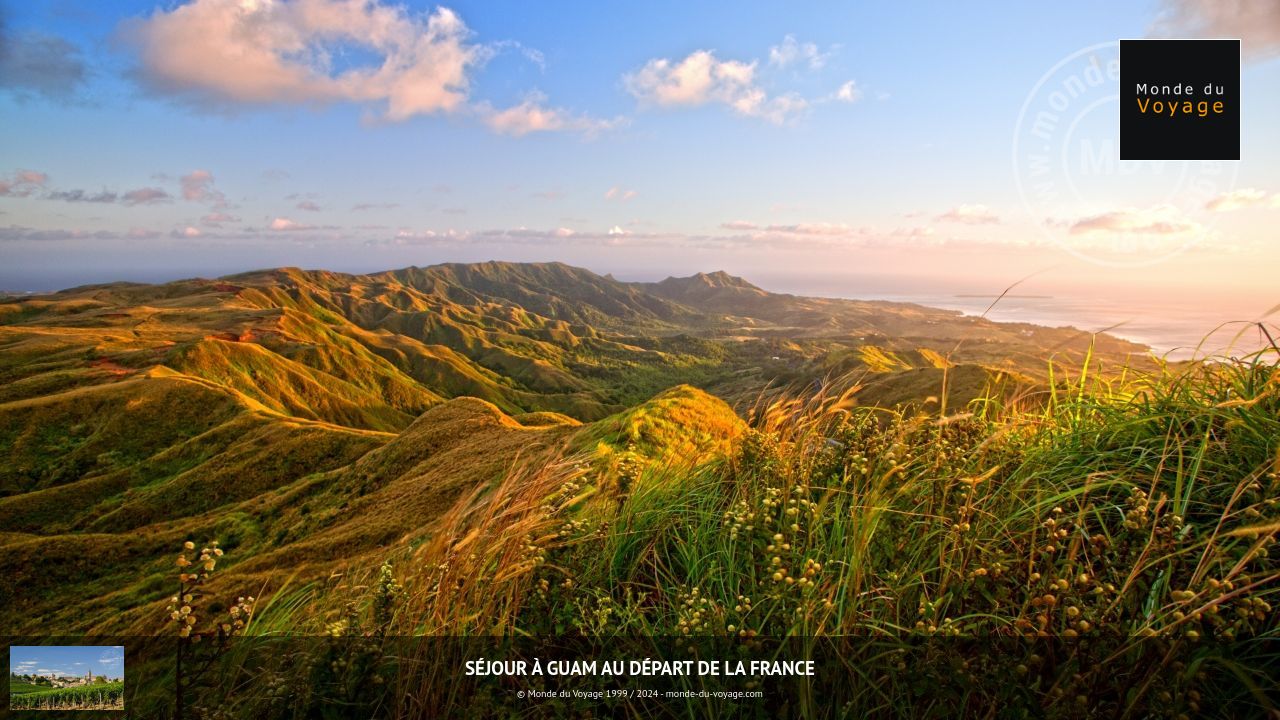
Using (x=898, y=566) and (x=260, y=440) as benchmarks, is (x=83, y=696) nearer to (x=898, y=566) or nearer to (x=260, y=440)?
(x=898, y=566)

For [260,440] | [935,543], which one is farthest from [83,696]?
[260,440]

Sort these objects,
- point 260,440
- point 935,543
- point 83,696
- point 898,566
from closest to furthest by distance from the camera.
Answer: point 898,566 → point 935,543 → point 83,696 → point 260,440

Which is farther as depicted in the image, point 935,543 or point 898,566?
point 935,543

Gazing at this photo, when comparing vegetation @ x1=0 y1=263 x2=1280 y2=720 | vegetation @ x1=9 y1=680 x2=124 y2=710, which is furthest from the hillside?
vegetation @ x1=9 y1=680 x2=124 y2=710

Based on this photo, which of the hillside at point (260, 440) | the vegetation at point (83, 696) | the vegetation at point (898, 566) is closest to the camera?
Result: the vegetation at point (898, 566)

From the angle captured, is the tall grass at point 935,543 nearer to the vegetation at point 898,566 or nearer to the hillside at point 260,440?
the vegetation at point 898,566

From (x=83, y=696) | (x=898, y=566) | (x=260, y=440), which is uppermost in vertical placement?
(x=898, y=566)

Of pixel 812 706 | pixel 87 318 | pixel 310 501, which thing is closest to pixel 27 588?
pixel 310 501

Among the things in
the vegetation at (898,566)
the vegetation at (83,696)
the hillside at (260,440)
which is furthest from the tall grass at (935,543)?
the vegetation at (83,696)

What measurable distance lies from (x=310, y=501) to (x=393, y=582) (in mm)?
42413

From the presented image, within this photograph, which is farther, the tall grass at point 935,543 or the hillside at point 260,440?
the hillside at point 260,440

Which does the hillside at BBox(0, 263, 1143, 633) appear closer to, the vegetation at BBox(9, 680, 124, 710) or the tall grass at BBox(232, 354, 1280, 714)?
the tall grass at BBox(232, 354, 1280, 714)

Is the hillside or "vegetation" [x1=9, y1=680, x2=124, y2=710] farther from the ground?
"vegetation" [x1=9, y1=680, x2=124, y2=710]

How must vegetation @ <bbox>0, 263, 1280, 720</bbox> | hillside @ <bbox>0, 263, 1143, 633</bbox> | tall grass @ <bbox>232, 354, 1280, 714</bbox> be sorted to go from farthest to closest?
1. hillside @ <bbox>0, 263, 1143, 633</bbox>
2. tall grass @ <bbox>232, 354, 1280, 714</bbox>
3. vegetation @ <bbox>0, 263, 1280, 720</bbox>
